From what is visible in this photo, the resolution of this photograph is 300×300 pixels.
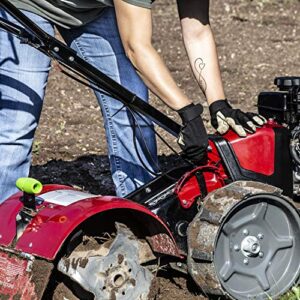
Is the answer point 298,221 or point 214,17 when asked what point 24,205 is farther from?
point 214,17

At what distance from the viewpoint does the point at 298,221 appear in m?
4.28

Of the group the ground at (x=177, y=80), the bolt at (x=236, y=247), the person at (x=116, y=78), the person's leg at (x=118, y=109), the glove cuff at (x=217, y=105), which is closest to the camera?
the bolt at (x=236, y=247)

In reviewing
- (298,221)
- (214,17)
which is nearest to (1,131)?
(298,221)

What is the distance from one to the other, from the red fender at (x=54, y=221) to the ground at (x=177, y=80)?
25.5 inches

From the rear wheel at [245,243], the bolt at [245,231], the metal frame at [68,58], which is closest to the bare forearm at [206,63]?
the metal frame at [68,58]

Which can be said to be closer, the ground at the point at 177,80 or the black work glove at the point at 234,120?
the black work glove at the point at 234,120

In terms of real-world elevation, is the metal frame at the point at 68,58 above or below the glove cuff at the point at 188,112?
above

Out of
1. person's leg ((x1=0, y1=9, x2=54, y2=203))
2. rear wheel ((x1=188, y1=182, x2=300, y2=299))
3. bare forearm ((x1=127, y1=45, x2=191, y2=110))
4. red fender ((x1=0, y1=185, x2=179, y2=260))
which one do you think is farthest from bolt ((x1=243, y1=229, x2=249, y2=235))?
person's leg ((x1=0, y1=9, x2=54, y2=203))

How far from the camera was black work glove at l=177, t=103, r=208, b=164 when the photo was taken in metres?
4.24

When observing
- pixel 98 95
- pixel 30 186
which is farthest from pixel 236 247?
pixel 98 95

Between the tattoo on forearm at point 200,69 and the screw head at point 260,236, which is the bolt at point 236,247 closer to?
the screw head at point 260,236

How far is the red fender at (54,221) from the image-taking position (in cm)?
374

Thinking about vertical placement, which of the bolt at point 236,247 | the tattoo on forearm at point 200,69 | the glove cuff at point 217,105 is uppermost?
the tattoo on forearm at point 200,69

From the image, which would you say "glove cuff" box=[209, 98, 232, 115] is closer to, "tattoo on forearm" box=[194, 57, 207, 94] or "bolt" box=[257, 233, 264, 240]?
"tattoo on forearm" box=[194, 57, 207, 94]
